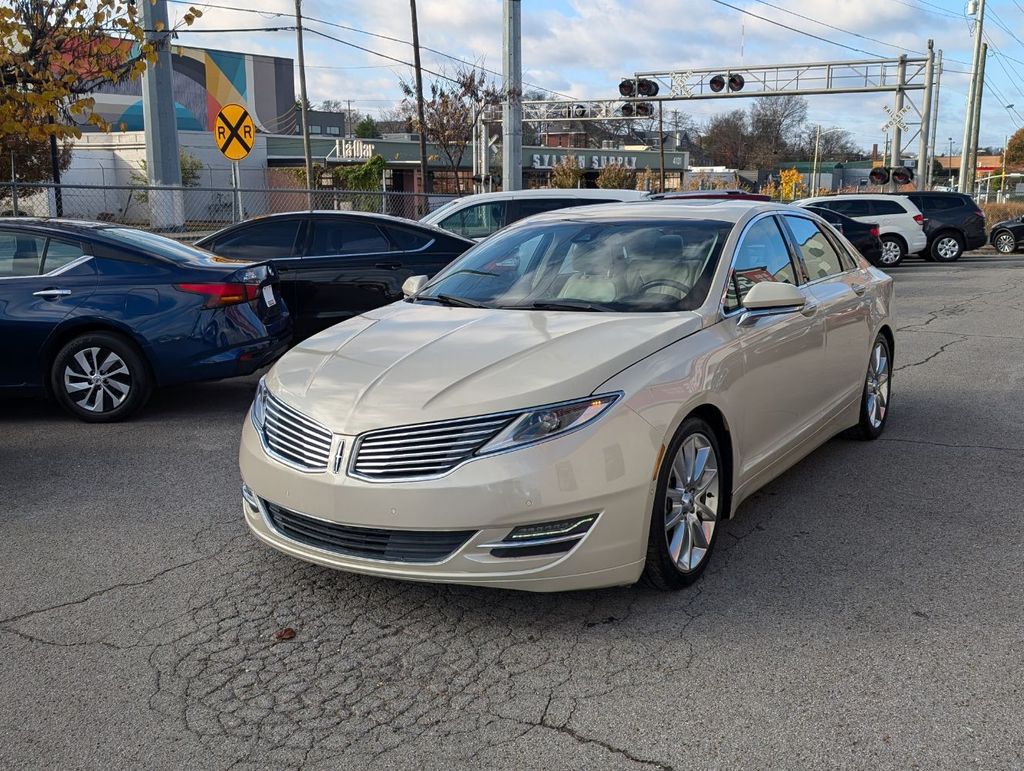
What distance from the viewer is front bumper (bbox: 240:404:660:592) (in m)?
3.54

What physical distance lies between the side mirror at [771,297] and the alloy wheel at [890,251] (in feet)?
67.1

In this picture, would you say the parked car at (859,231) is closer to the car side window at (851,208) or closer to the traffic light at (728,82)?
the car side window at (851,208)

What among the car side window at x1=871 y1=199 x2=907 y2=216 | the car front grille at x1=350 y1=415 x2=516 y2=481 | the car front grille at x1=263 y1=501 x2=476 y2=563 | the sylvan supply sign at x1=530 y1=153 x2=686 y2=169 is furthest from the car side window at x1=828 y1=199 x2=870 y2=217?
the sylvan supply sign at x1=530 y1=153 x2=686 y2=169

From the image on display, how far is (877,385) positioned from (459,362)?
3.79 metres

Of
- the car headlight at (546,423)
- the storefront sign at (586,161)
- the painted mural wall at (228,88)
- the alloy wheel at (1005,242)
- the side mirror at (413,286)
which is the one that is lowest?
the alloy wheel at (1005,242)

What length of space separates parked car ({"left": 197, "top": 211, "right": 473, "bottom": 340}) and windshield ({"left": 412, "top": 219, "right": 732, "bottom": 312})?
166 inches

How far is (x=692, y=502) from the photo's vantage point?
415cm

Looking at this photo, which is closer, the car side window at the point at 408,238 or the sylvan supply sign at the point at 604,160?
the car side window at the point at 408,238

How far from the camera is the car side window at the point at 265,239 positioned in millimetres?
9727

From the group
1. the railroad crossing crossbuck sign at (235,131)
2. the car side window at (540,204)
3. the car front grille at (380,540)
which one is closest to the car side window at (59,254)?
the car front grille at (380,540)

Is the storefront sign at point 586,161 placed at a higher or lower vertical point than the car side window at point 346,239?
higher

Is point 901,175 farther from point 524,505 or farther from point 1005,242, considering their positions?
point 524,505

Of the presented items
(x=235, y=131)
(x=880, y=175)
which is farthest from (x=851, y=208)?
(x=235, y=131)

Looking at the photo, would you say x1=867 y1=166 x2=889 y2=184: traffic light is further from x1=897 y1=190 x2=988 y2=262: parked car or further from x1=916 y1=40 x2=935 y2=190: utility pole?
x1=897 y1=190 x2=988 y2=262: parked car
